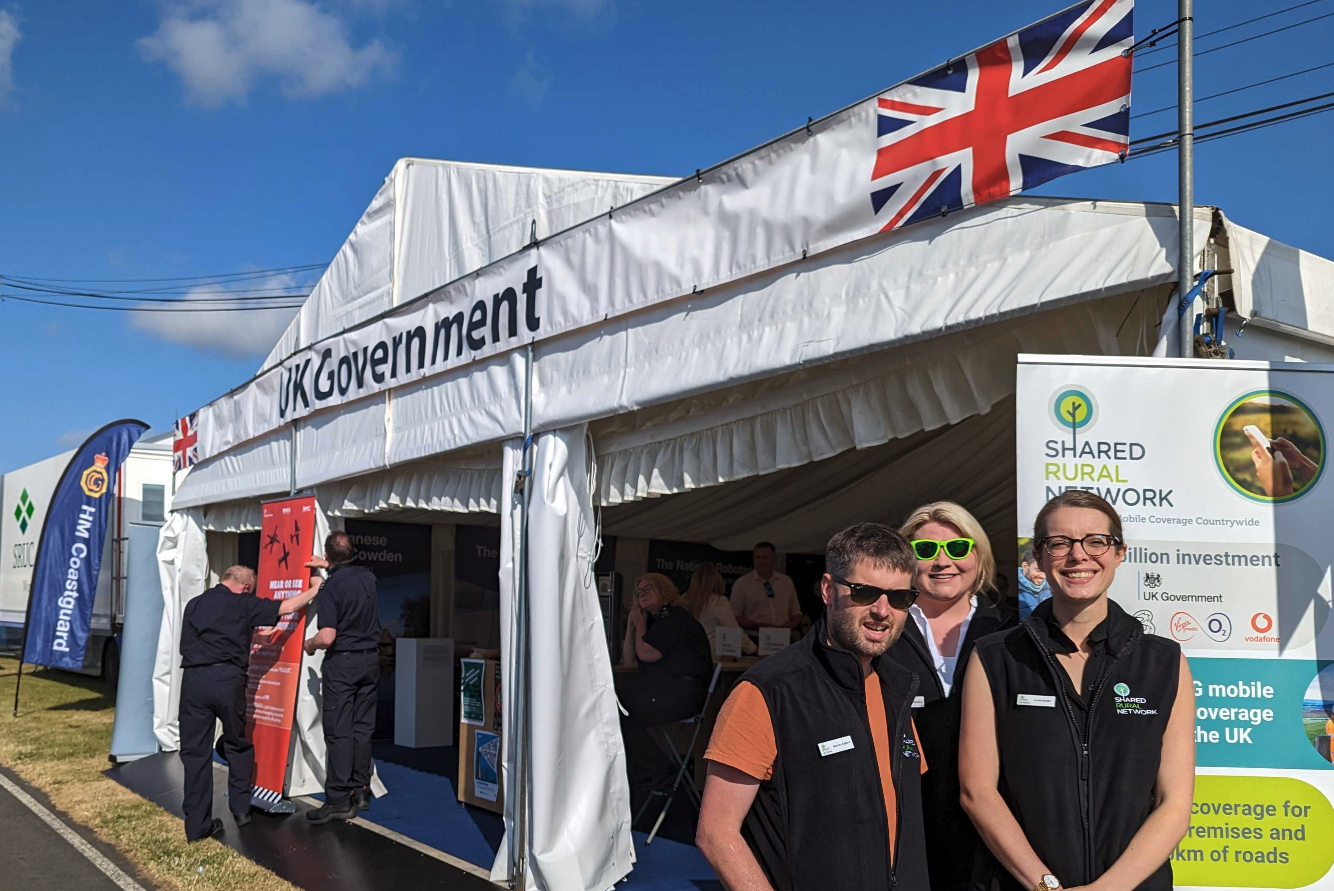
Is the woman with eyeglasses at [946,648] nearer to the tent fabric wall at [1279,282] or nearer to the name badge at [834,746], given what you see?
the name badge at [834,746]

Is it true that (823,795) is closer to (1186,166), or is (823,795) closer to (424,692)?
(1186,166)

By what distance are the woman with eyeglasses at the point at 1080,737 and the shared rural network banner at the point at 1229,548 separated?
514mm

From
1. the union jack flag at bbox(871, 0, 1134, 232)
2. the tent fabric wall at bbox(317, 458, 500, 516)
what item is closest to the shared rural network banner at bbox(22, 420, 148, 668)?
the tent fabric wall at bbox(317, 458, 500, 516)

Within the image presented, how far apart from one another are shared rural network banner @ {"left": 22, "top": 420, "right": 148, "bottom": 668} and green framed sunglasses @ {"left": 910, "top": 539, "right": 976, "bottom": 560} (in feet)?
34.4

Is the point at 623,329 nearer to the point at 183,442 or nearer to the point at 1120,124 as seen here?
the point at 1120,124

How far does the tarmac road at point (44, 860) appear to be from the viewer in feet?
17.9

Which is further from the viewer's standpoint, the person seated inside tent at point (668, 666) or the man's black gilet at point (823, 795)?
the person seated inside tent at point (668, 666)

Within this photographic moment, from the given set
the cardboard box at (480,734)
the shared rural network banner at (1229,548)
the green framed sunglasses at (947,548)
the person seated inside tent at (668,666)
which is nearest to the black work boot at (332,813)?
the cardboard box at (480,734)

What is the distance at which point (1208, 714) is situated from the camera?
255 centimetres

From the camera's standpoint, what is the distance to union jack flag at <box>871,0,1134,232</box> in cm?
292

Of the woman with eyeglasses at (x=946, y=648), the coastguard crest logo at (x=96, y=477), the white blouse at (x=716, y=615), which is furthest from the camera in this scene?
the coastguard crest logo at (x=96, y=477)

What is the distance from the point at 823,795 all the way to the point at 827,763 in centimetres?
6

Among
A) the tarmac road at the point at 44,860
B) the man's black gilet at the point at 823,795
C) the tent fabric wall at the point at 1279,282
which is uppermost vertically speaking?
the tent fabric wall at the point at 1279,282

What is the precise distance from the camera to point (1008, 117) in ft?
10.3
